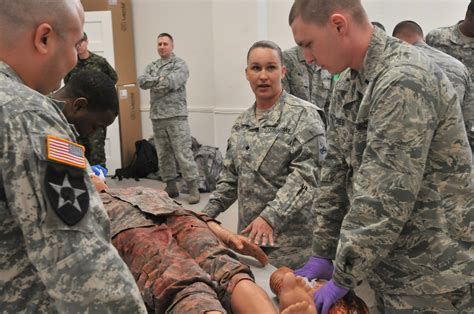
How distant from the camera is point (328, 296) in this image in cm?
145

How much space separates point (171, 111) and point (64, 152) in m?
4.08

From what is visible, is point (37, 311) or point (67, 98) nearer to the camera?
point (37, 311)

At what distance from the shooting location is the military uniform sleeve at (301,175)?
192 cm

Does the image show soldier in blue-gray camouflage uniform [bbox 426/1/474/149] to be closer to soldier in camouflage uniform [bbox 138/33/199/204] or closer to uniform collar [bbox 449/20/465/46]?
uniform collar [bbox 449/20/465/46]

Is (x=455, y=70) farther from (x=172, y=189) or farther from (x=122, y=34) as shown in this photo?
(x=122, y=34)

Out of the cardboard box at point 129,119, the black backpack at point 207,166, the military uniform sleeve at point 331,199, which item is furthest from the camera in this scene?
the cardboard box at point 129,119

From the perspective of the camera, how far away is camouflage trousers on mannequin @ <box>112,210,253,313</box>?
57.8 inches

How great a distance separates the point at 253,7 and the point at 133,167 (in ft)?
7.34

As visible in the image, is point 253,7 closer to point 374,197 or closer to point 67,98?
point 67,98

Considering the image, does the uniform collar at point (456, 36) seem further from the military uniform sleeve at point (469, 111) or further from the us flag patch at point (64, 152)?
the us flag patch at point (64, 152)

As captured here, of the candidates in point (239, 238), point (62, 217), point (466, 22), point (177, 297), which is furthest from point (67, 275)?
point (466, 22)

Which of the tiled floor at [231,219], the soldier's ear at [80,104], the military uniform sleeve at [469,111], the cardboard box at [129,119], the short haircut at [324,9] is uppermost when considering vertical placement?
the short haircut at [324,9]

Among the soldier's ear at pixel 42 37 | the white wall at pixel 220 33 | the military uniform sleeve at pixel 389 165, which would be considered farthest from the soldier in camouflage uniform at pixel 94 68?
the soldier's ear at pixel 42 37

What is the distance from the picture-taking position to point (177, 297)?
1471 millimetres
